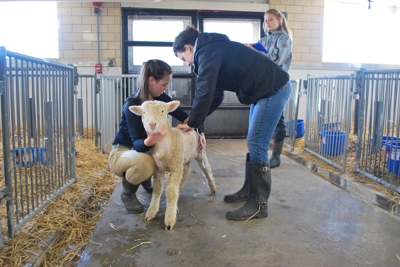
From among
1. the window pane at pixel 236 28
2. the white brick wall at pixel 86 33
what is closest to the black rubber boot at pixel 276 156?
the window pane at pixel 236 28

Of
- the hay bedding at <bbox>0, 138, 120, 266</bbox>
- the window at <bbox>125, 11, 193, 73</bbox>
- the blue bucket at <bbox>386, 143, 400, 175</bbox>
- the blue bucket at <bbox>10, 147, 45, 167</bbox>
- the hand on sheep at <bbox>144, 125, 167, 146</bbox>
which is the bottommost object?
the hay bedding at <bbox>0, 138, 120, 266</bbox>

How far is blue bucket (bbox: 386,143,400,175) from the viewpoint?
10.3 ft

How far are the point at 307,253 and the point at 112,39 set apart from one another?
610 cm

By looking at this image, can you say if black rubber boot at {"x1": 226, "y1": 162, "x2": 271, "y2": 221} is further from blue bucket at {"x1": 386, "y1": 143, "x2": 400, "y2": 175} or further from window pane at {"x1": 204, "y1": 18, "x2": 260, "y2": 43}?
window pane at {"x1": 204, "y1": 18, "x2": 260, "y2": 43}

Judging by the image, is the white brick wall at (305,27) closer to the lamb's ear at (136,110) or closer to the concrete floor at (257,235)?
the concrete floor at (257,235)

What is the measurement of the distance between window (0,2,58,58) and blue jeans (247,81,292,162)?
5953mm

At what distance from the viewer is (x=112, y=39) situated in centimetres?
680

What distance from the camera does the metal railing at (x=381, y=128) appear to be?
3.20 metres

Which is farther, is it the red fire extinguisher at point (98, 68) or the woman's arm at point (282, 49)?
the red fire extinguisher at point (98, 68)

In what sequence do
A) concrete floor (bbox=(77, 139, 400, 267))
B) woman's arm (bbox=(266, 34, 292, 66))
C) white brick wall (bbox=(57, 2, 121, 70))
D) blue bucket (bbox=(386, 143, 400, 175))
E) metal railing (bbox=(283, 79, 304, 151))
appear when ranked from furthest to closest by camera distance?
white brick wall (bbox=(57, 2, 121, 70)), metal railing (bbox=(283, 79, 304, 151)), woman's arm (bbox=(266, 34, 292, 66)), blue bucket (bbox=(386, 143, 400, 175)), concrete floor (bbox=(77, 139, 400, 267))

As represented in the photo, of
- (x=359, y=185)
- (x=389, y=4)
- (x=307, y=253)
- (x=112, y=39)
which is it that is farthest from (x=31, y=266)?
(x=389, y=4)

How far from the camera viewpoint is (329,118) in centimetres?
446

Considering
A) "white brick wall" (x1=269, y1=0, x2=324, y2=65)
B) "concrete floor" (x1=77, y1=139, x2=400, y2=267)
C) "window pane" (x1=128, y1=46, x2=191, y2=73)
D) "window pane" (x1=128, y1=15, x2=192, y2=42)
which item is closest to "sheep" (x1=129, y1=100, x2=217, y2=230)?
"concrete floor" (x1=77, y1=139, x2=400, y2=267)

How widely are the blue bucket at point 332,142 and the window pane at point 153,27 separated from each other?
3.84 m
